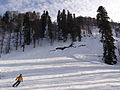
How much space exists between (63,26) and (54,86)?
66.9m

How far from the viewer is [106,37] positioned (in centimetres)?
4988

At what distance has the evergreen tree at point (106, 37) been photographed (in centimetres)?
4825

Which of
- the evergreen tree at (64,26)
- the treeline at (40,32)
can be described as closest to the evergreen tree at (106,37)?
the treeline at (40,32)

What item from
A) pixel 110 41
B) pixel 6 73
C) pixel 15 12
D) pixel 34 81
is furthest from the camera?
pixel 15 12

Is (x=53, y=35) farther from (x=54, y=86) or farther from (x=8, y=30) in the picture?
(x=54, y=86)

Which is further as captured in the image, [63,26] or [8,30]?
[8,30]

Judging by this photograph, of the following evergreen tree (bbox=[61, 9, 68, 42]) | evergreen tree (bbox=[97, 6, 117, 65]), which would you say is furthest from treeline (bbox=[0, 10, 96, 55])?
evergreen tree (bbox=[97, 6, 117, 65])

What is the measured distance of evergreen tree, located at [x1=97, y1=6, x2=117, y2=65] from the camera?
48.2 meters

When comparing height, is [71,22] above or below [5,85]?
above

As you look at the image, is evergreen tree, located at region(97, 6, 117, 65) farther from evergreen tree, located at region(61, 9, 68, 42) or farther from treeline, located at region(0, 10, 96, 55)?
evergreen tree, located at region(61, 9, 68, 42)

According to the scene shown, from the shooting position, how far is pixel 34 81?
2708cm

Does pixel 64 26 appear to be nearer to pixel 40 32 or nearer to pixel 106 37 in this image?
pixel 40 32

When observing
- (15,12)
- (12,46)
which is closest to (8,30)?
(12,46)

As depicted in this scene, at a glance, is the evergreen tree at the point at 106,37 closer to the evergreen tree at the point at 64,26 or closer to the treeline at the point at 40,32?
the treeline at the point at 40,32
